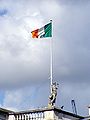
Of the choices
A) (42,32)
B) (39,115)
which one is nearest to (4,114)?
(39,115)

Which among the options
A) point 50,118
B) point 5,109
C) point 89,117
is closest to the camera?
point 50,118

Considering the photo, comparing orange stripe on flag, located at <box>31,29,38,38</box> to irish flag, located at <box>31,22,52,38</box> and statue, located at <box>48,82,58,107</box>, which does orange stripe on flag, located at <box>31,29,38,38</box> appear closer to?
irish flag, located at <box>31,22,52,38</box>

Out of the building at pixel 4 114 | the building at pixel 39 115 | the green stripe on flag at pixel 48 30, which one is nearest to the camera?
the building at pixel 39 115

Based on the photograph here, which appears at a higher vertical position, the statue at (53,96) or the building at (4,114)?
the statue at (53,96)

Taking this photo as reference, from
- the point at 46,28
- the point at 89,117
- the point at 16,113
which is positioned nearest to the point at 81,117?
the point at 89,117

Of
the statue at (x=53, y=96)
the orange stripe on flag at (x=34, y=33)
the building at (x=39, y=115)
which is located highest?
the orange stripe on flag at (x=34, y=33)

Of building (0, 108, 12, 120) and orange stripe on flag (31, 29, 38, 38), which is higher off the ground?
orange stripe on flag (31, 29, 38, 38)

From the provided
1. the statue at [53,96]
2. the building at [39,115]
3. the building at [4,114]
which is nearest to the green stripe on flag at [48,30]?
the statue at [53,96]

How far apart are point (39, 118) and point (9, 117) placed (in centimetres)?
337

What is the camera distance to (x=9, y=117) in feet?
154

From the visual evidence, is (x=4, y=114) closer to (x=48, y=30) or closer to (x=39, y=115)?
(x=39, y=115)

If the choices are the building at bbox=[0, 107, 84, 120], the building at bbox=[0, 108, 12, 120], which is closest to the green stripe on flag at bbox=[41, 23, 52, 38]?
the building at bbox=[0, 107, 84, 120]

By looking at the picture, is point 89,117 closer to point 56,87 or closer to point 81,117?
point 81,117

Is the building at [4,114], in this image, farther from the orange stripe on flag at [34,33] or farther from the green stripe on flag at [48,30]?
the green stripe on flag at [48,30]
